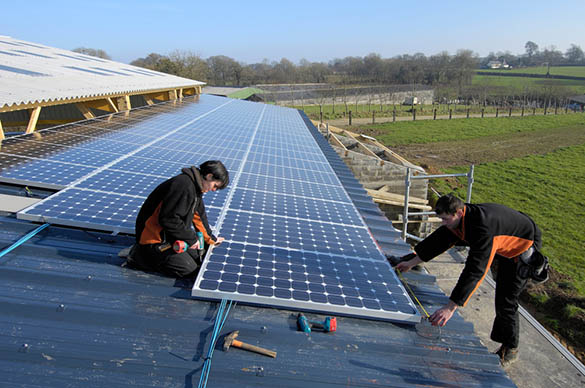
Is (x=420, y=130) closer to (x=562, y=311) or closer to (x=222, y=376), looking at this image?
(x=562, y=311)

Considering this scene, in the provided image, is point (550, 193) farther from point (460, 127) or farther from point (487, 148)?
point (460, 127)

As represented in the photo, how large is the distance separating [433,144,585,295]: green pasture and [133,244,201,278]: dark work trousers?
12951mm

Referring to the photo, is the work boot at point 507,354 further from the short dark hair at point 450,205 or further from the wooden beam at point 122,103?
the wooden beam at point 122,103

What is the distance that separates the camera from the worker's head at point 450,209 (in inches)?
193

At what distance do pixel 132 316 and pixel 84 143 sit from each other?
6.38 m

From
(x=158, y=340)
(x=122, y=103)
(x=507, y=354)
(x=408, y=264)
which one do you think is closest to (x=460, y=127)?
(x=122, y=103)

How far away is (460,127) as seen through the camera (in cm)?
4494

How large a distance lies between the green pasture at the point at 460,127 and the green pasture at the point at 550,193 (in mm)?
9844

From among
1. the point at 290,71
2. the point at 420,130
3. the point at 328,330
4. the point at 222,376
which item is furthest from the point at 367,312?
the point at 290,71

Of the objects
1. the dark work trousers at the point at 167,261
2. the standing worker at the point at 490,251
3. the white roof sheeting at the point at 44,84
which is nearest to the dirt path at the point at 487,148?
the white roof sheeting at the point at 44,84

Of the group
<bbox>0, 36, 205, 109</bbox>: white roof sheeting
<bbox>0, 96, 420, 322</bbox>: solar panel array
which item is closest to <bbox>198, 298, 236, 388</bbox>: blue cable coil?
<bbox>0, 96, 420, 322</bbox>: solar panel array

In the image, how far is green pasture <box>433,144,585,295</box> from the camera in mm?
14867

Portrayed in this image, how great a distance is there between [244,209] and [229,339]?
3015 millimetres

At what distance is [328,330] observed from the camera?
399 centimetres
